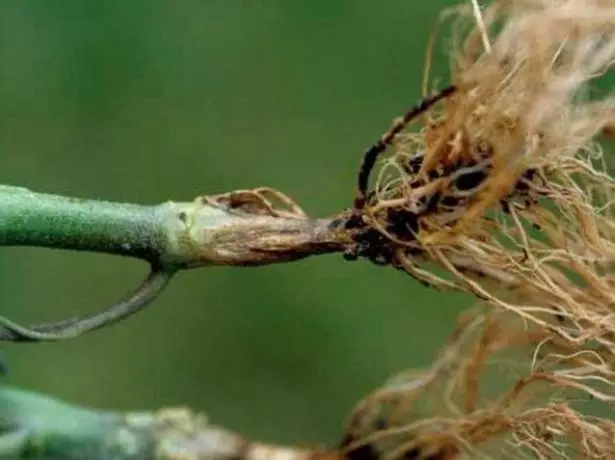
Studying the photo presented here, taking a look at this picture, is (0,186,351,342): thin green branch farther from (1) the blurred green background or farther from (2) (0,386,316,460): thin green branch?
(1) the blurred green background

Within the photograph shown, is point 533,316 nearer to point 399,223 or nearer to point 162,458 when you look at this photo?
point 399,223

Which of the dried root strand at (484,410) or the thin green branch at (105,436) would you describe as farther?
the thin green branch at (105,436)

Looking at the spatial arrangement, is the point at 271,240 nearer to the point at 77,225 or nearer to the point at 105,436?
the point at 77,225

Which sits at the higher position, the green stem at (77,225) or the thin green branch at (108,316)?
the green stem at (77,225)

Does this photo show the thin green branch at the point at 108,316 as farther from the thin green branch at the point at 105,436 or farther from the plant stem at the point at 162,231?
the thin green branch at the point at 105,436

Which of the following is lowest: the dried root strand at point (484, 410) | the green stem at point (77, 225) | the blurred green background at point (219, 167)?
the dried root strand at point (484, 410)

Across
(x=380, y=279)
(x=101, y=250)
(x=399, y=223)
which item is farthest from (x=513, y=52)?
(x=380, y=279)

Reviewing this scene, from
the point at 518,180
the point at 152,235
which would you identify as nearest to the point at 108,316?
the point at 152,235

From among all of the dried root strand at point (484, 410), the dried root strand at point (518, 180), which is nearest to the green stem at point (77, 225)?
the dried root strand at point (518, 180)
